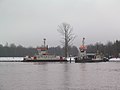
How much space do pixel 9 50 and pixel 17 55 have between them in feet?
18.6

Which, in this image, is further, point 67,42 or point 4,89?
point 67,42

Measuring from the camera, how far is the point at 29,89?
2105cm

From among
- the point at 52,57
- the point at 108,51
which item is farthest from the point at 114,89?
the point at 108,51

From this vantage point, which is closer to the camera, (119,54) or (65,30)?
(65,30)

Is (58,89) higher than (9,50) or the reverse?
the reverse

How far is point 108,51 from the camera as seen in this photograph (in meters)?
145

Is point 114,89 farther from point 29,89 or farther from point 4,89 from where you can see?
point 4,89

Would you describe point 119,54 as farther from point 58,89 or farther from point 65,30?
point 58,89

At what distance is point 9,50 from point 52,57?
92.7m

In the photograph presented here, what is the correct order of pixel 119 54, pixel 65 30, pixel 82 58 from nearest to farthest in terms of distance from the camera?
pixel 82 58
pixel 65 30
pixel 119 54

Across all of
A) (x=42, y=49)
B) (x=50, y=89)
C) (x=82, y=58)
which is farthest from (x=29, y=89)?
(x=42, y=49)

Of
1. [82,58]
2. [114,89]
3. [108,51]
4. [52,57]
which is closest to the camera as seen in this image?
[114,89]

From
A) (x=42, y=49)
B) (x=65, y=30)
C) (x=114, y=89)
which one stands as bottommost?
(x=114, y=89)

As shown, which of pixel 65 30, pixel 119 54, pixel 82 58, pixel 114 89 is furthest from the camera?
pixel 119 54
